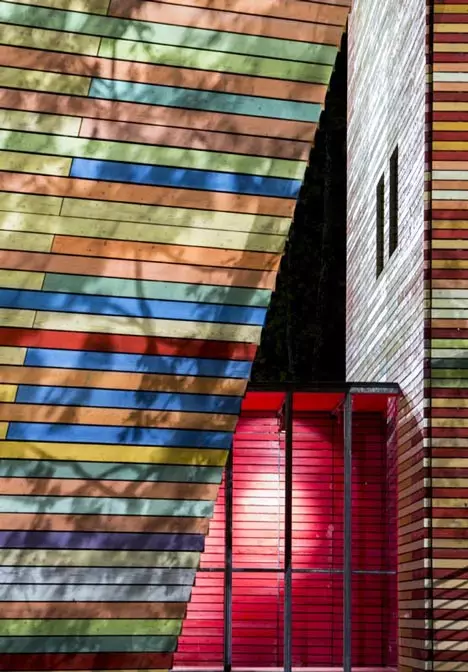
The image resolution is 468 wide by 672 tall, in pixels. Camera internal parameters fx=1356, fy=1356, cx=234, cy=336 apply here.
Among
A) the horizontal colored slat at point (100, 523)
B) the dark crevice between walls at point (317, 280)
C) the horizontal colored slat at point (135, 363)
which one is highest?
the dark crevice between walls at point (317, 280)

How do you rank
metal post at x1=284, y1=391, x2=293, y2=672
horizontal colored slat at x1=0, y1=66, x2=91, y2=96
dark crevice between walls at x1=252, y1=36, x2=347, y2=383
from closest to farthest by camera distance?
horizontal colored slat at x1=0, y1=66, x2=91, y2=96 → metal post at x1=284, y1=391, x2=293, y2=672 → dark crevice between walls at x1=252, y1=36, x2=347, y2=383

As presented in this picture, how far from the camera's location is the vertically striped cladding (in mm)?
6836

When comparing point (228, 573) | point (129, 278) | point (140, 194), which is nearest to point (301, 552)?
point (228, 573)

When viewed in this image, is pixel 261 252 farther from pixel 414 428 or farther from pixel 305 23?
pixel 414 428

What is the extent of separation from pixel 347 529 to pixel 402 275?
2.77m

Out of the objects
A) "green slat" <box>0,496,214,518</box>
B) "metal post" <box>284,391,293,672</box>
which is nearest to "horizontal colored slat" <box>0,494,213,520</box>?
"green slat" <box>0,496,214,518</box>

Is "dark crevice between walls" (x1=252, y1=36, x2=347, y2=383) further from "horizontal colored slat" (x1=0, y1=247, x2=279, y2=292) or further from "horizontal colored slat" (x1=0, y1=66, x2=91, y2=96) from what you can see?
"horizontal colored slat" (x1=0, y1=66, x2=91, y2=96)

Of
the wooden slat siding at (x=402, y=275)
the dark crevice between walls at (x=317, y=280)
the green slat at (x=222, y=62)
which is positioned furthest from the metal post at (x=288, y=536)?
the dark crevice between walls at (x=317, y=280)

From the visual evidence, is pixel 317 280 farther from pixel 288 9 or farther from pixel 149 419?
pixel 149 419

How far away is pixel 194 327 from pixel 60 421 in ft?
2.73

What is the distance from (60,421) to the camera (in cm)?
688

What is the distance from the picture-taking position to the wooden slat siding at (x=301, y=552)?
14617 mm

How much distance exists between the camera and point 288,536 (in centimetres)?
1443

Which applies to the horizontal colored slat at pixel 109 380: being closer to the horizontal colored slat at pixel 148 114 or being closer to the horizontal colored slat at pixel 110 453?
the horizontal colored slat at pixel 110 453
